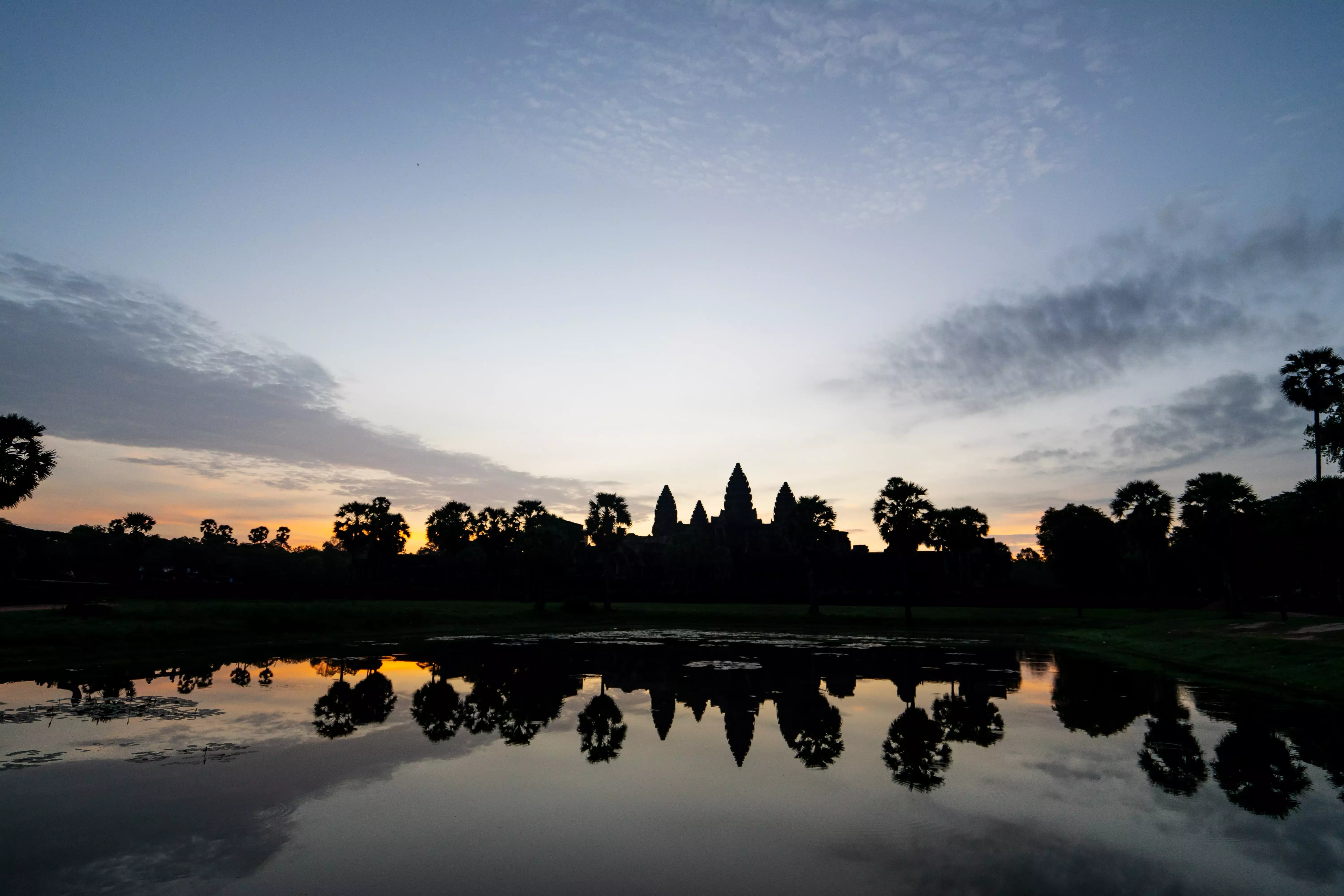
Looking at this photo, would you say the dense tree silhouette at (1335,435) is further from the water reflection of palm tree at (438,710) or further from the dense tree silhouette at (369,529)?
the dense tree silhouette at (369,529)

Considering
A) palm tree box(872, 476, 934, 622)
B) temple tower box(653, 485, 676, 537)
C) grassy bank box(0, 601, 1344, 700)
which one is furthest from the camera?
temple tower box(653, 485, 676, 537)

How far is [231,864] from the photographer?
833 centimetres

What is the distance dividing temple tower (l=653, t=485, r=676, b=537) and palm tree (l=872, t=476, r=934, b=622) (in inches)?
3391

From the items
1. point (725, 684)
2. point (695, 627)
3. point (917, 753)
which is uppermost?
point (917, 753)

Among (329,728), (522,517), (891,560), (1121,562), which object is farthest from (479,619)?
Answer: (1121,562)

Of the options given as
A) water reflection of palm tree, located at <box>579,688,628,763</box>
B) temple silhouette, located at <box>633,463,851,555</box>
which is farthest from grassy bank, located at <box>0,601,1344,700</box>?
temple silhouette, located at <box>633,463,851,555</box>

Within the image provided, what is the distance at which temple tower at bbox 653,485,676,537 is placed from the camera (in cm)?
14912

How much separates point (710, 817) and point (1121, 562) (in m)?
96.4

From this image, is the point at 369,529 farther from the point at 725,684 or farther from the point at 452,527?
the point at 725,684

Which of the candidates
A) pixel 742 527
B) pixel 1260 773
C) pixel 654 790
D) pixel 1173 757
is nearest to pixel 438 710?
pixel 654 790

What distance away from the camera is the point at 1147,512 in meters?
75.0

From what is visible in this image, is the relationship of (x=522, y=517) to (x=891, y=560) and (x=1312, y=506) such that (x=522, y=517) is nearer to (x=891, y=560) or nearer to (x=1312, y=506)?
(x=891, y=560)

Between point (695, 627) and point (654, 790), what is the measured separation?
44.9 meters

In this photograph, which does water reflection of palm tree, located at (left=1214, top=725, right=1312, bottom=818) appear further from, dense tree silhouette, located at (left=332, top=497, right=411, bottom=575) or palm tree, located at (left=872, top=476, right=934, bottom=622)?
dense tree silhouette, located at (left=332, top=497, right=411, bottom=575)
